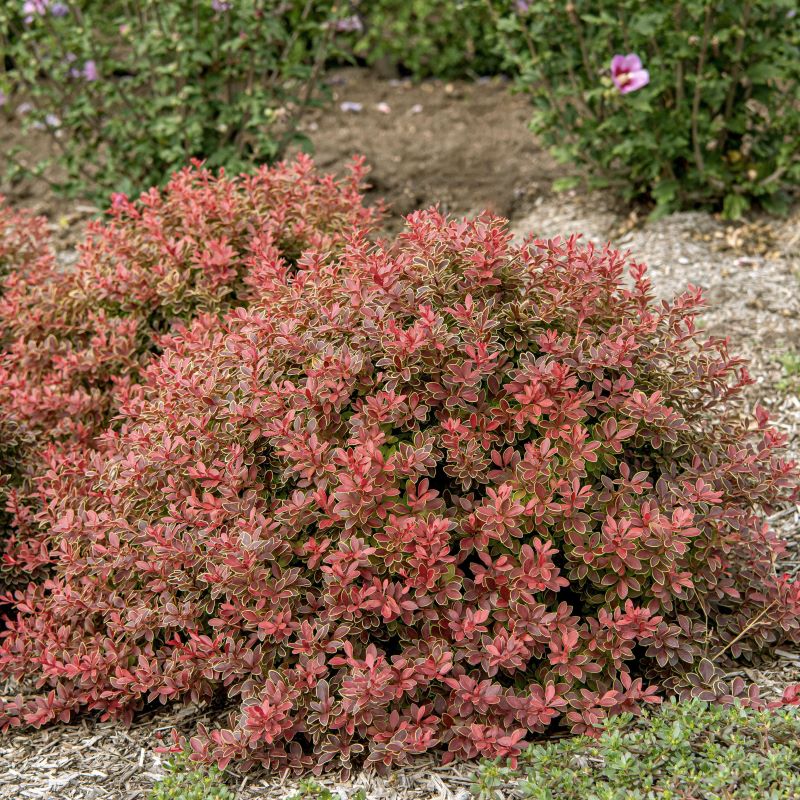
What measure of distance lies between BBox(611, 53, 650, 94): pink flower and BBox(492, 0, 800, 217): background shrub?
0.33ft

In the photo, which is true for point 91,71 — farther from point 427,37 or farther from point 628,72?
point 427,37

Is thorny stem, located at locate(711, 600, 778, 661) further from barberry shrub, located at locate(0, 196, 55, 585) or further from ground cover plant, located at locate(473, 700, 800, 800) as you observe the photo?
barberry shrub, located at locate(0, 196, 55, 585)

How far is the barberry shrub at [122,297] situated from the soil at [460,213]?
76 centimetres

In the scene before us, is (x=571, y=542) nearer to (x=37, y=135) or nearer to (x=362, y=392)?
(x=362, y=392)

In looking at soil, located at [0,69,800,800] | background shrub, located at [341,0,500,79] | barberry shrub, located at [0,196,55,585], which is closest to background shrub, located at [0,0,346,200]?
soil, located at [0,69,800,800]

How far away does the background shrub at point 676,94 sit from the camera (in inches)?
195

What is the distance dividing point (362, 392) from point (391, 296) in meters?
0.28

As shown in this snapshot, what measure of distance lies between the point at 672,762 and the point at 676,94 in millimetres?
3941

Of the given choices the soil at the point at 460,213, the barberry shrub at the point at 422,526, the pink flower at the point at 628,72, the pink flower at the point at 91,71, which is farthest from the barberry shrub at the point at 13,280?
the pink flower at the point at 628,72

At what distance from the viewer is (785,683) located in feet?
8.98

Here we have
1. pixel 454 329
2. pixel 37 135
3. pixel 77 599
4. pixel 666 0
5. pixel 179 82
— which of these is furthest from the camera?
pixel 37 135

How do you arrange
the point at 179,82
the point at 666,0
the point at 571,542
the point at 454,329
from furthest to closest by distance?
the point at 179,82, the point at 666,0, the point at 454,329, the point at 571,542

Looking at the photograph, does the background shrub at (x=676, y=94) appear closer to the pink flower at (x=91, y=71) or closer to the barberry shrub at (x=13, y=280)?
the pink flower at (x=91, y=71)

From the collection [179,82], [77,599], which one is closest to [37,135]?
[179,82]
